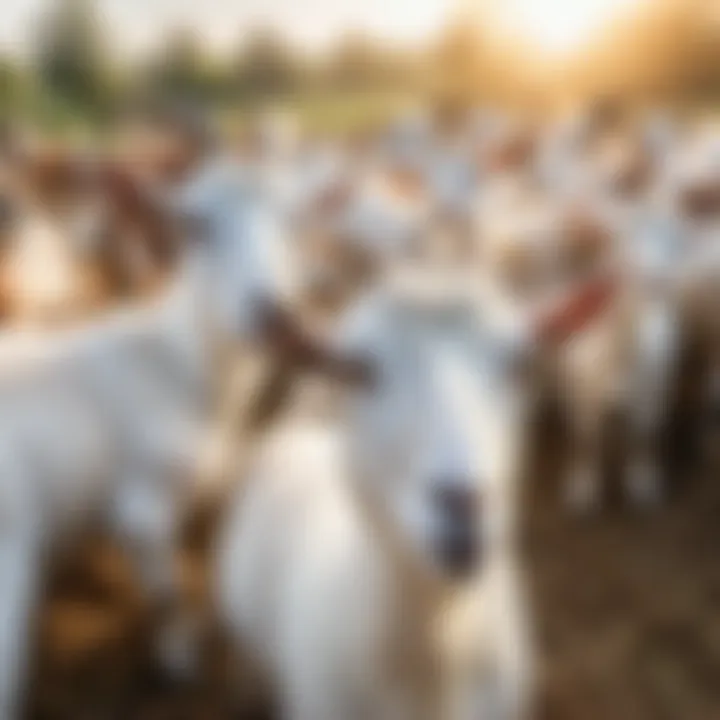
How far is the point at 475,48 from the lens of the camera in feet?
3.51

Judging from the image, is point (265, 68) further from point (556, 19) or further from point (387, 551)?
point (387, 551)

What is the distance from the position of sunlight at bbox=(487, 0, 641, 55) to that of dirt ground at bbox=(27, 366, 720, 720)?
355 mm

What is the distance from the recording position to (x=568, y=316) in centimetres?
91

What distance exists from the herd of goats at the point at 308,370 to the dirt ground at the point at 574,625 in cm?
3

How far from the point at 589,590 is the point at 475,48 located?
1.61 feet

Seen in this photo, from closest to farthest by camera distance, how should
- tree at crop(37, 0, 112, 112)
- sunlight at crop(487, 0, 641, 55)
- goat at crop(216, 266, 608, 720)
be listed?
goat at crop(216, 266, 608, 720), tree at crop(37, 0, 112, 112), sunlight at crop(487, 0, 641, 55)

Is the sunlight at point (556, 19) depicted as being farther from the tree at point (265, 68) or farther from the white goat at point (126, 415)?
the white goat at point (126, 415)

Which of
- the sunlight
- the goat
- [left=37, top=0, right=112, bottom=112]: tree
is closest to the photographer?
the goat

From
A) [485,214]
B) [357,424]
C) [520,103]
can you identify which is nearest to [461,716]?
[357,424]

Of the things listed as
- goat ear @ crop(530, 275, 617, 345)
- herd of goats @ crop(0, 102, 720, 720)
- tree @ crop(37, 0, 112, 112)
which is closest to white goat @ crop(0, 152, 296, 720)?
herd of goats @ crop(0, 102, 720, 720)

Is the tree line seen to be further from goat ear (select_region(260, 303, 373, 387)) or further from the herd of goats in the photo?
goat ear (select_region(260, 303, 373, 387))

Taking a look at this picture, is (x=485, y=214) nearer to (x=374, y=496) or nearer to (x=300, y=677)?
(x=374, y=496)

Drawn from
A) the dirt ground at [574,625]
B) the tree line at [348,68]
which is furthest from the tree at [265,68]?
the dirt ground at [574,625]

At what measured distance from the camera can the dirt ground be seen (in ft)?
3.28
